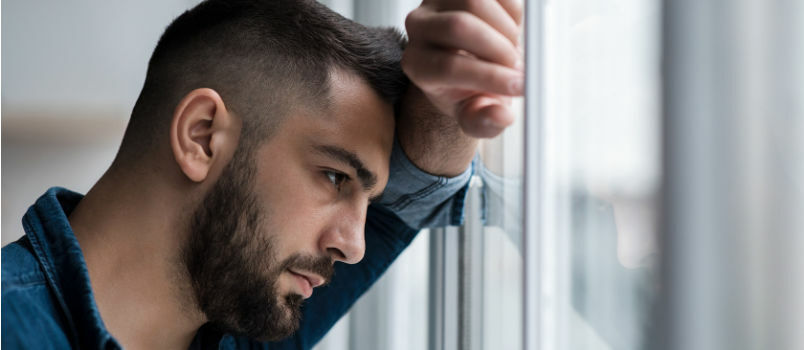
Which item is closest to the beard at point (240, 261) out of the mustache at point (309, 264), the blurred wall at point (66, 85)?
the mustache at point (309, 264)

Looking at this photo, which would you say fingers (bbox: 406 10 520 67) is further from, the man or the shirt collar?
the shirt collar

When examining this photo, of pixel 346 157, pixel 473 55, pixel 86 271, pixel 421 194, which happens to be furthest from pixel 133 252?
pixel 473 55

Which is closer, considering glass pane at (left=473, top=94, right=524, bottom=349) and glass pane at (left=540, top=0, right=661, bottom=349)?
glass pane at (left=540, top=0, right=661, bottom=349)

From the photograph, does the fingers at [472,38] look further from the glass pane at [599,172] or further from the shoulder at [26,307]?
the shoulder at [26,307]

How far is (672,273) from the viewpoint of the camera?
33 centimetres

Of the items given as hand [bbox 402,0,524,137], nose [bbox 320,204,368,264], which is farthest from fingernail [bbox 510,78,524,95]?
nose [bbox 320,204,368,264]

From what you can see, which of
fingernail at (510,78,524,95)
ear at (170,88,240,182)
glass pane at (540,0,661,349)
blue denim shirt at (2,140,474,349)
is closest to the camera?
glass pane at (540,0,661,349)

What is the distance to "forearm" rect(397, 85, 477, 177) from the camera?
938 mm

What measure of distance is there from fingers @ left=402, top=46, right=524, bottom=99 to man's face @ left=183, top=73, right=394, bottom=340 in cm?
21

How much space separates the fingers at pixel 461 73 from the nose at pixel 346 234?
0.28 metres

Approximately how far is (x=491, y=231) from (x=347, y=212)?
0.33 meters

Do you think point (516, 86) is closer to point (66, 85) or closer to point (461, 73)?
point (461, 73)

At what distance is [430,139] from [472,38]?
336 mm

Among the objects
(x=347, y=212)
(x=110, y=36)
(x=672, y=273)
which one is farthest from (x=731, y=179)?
(x=110, y=36)
